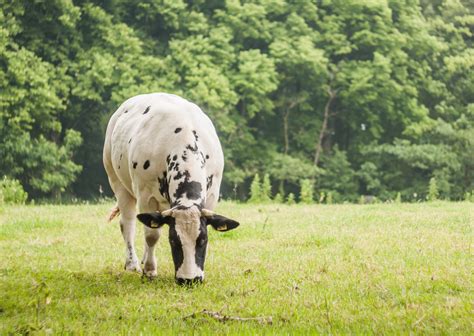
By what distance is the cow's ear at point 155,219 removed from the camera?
6609mm

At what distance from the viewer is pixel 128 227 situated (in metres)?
8.49

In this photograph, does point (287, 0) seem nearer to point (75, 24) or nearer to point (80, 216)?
point (75, 24)

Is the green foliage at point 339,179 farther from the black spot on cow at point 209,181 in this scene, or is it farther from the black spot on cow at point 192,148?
the black spot on cow at point 192,148

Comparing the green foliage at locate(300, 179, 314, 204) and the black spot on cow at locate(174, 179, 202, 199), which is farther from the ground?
the black spot on cow at locate(174, 179, 202, 199)

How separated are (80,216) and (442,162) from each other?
24.3 m

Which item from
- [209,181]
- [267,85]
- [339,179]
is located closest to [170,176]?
[209,181]

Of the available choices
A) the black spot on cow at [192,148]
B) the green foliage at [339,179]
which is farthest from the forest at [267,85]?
the black spot on cow at [192,148]

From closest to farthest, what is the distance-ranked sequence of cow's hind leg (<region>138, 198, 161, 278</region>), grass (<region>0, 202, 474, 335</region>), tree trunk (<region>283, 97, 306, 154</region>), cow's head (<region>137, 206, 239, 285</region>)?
grass (<region>0, 202, 474, 335</region>), cow's head (<region>137, 206, 239, 285</region>), cow's hind leg (<region>138, 198, 161, 278</region>), tree trunk (<region>283, 97, 306, 154</region>)

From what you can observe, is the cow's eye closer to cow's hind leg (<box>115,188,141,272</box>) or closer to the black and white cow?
the black and white cow

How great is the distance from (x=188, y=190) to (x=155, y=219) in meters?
0.47

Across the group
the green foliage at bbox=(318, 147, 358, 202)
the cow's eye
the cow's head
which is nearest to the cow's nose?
the cow's head

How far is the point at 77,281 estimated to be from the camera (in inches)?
285

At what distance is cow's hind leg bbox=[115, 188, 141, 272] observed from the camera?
8.27m

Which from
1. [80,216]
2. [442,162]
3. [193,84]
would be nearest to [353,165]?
[442,162]
